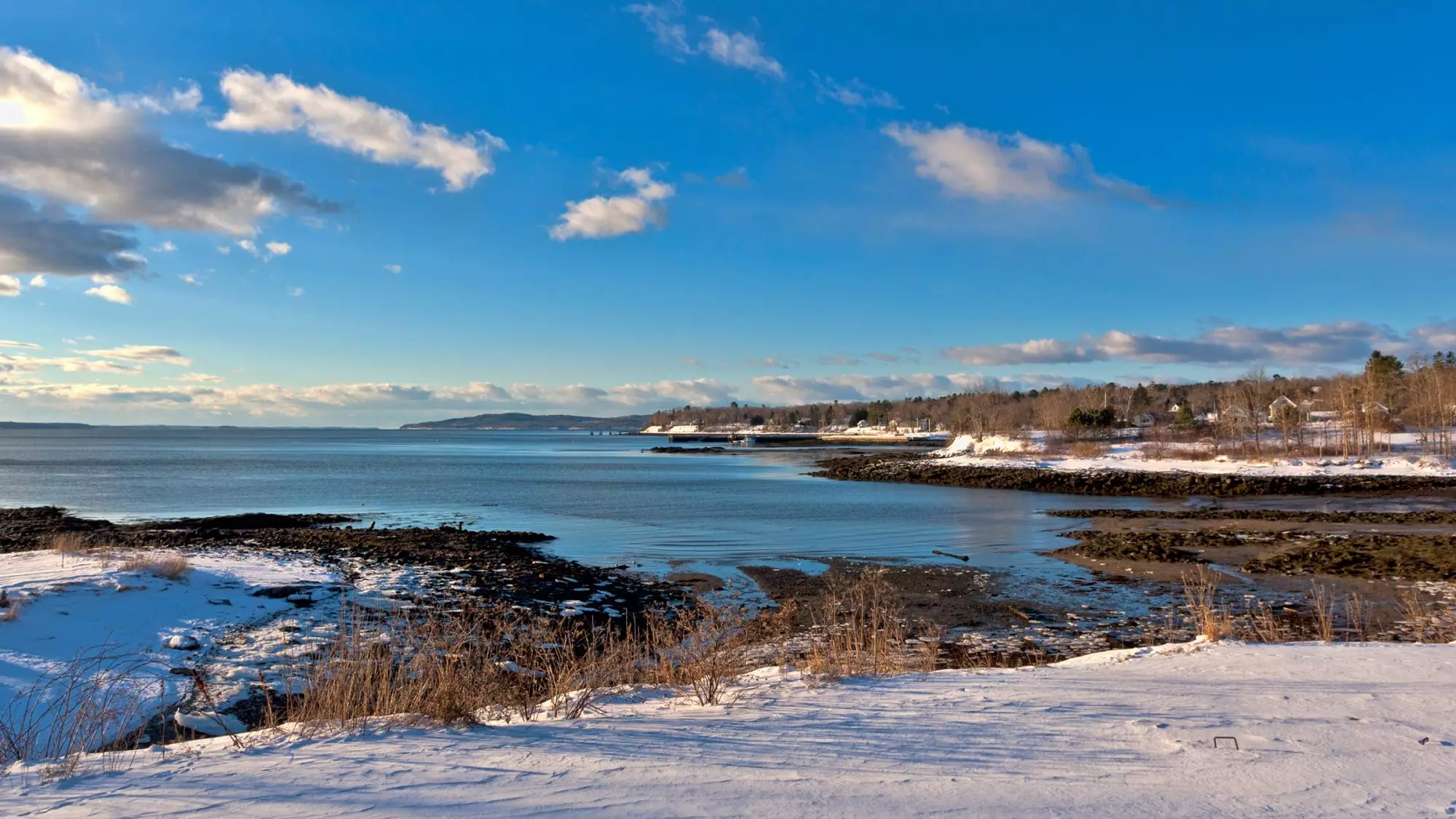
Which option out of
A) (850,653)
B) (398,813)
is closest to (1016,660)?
(850,653)

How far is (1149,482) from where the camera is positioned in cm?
4706

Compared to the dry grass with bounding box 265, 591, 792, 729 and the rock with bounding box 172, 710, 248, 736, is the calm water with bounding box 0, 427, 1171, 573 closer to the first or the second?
the dry grass with bounding box 265, 591, 792, 729

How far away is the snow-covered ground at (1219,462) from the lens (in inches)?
1857

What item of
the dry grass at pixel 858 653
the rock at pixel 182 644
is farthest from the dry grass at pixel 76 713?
the dry grass at pixel 858 653

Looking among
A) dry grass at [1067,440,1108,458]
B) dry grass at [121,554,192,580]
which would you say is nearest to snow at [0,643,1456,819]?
dry grass at [121,554,192,580]

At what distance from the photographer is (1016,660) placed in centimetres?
1141

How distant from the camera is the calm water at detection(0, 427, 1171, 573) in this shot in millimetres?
26038

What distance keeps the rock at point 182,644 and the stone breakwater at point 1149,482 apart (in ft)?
143

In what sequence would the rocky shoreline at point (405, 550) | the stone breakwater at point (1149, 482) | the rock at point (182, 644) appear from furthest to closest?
the stone breakwater at point (1149, 482) < the rocky shoreline at point (405, 550) < the rock at point (182, 644)

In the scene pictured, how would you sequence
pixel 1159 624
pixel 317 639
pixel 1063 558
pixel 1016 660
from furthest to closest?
pixel 1063 558 → pixel 1159 624 → pixel 317 639 → pixel 1016 660

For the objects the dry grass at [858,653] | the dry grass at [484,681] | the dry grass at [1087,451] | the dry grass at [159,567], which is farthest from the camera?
the dry grass at [1087,451]

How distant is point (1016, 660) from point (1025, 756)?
22.2 feet

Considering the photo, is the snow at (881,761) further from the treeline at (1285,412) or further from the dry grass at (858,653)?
the treeline at (1285,412)

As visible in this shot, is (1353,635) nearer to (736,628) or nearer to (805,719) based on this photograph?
(736,628)
